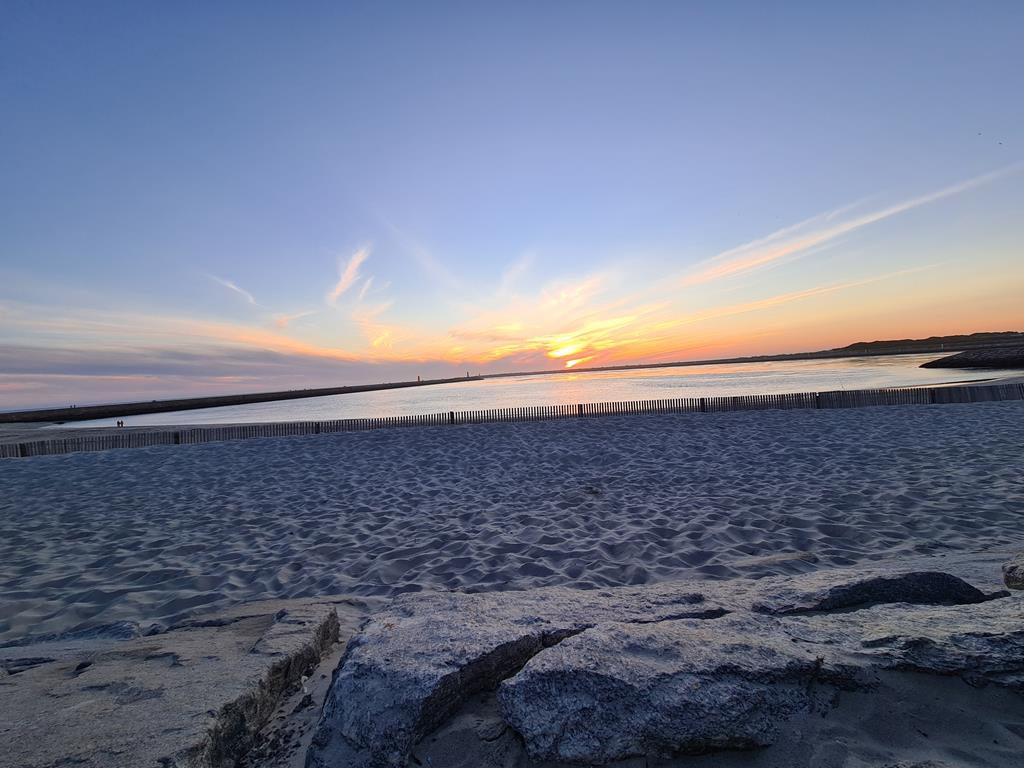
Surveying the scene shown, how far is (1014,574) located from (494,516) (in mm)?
4740

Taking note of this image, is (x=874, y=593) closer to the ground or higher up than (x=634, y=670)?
closer to the ground

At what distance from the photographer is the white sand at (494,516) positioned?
14.5ft

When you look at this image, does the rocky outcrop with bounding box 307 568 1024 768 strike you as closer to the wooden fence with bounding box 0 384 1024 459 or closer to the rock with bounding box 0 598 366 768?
the rock with bounding box 0 598 366 768

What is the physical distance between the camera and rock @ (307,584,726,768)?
1.86 meters

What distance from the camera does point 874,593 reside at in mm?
2701

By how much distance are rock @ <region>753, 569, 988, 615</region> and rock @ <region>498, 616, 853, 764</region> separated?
0.67m

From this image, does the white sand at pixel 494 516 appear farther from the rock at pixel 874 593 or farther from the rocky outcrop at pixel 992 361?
the rocky outcrop at pixel 992 361

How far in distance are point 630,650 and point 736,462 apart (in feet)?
24.6

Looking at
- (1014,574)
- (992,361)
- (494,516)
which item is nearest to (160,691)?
(494,516)

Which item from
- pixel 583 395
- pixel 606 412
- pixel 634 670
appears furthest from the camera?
pixel 583 395

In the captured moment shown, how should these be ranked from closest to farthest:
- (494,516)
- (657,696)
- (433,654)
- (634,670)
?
(657,696) < (634,670) < (433,654) < (494,516)

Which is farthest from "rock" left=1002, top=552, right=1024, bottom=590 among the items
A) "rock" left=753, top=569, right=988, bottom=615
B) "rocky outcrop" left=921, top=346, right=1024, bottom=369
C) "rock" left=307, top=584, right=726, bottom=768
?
"rocky outcrop" left=921, top=346, right=1024, bottom=369

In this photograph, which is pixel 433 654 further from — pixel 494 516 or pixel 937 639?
pixel 494 516

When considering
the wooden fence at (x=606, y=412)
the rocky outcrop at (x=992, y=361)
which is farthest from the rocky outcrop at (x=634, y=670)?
the rocky outcrop at (x=992, y=361)
